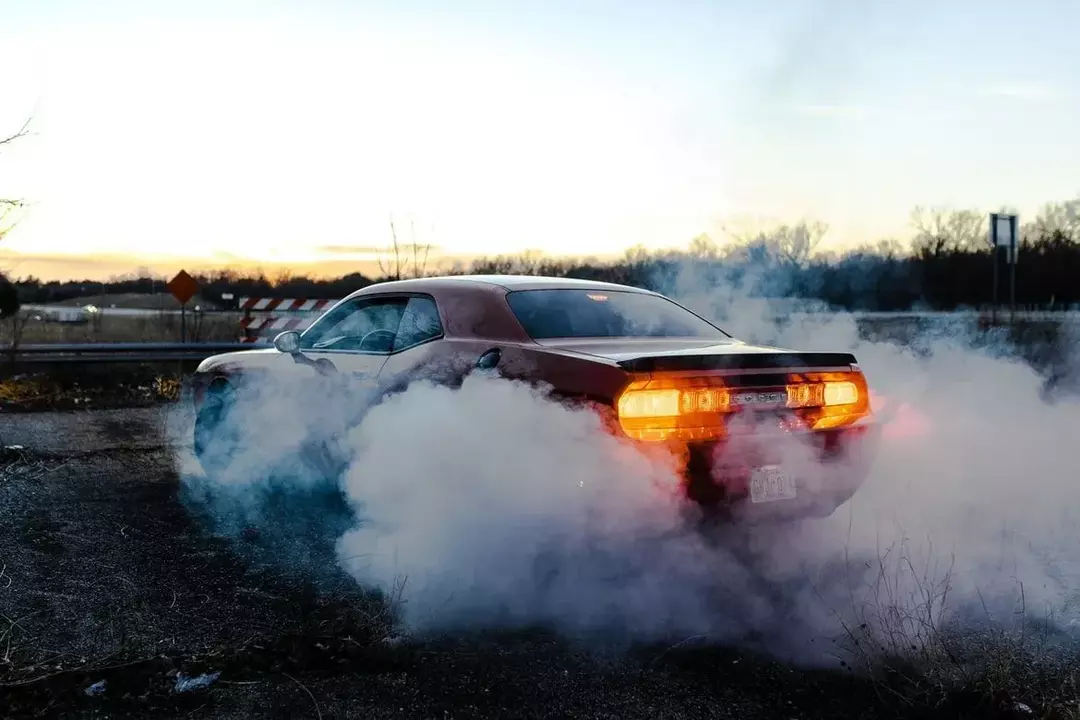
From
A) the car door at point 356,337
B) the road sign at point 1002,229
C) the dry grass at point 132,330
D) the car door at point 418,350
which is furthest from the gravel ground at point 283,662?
the road sign at point 1002,229

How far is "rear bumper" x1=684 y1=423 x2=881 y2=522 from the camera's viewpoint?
3.54 metres

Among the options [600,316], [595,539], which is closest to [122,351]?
[600,316]

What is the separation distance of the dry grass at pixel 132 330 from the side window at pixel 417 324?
9.11 metres

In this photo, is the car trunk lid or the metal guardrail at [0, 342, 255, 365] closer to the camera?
the car trunk lid

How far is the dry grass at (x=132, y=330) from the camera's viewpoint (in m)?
12.9

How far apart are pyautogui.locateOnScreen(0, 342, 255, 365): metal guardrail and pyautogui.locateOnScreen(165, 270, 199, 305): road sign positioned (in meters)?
2.24

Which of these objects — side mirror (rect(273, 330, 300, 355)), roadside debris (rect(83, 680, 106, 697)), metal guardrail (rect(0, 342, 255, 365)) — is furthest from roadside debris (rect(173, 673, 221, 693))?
metal guardrail (rect(0, 342, 255, 365))

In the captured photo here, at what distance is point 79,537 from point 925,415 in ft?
19.1

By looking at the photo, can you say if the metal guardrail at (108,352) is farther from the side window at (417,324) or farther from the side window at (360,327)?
the side window at (417,324)

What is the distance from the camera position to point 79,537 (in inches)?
183

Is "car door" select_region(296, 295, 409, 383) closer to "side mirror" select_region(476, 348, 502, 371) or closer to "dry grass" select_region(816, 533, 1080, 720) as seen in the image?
"side mirror" select_region(476, 348, 502, 371)

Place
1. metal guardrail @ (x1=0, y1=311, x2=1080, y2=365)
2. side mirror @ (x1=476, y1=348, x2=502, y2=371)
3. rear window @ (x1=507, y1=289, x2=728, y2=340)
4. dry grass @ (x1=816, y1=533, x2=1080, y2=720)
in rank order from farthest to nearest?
metal guardrail @ (x1=0, y1=311, x2=1080, y2=365), rear window @ (x1=507, y1=289, x2=728, y2=340), side mirror @ (x1=476, y1=348, x2=502, y2=371), dry grass @ (x1=816, y1=533, x2=1080, y2=720)

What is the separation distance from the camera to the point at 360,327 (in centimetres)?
512

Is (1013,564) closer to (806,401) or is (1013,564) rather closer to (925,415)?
(806,401)
